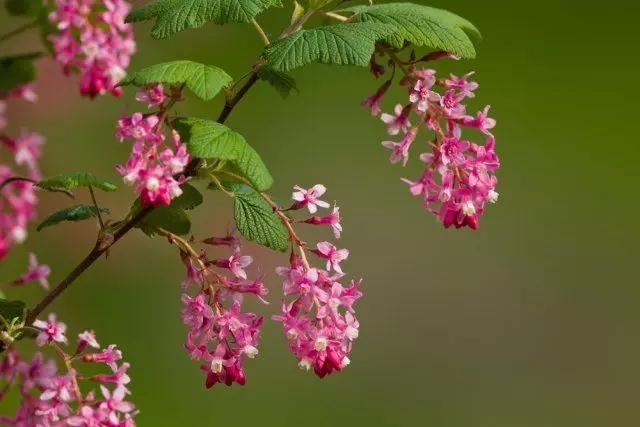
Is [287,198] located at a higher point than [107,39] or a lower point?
lower

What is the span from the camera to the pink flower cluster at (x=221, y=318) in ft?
2.70

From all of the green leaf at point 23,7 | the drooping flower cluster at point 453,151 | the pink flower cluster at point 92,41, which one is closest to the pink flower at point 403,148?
the drooping flower cluster at point 453,151

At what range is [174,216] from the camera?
874 mm

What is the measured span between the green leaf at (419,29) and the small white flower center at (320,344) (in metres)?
0.25

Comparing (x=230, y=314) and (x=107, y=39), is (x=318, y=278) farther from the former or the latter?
(x=107, y=39)

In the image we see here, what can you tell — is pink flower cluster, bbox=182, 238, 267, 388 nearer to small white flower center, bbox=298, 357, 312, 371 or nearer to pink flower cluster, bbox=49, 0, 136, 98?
small white flower center, bbox=298, 357, 312, 371

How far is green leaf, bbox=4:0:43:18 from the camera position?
1193 mm

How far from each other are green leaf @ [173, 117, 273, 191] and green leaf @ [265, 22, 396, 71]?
0.07 metres

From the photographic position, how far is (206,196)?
2887 mm

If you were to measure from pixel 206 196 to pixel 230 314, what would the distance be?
2088 millimetres

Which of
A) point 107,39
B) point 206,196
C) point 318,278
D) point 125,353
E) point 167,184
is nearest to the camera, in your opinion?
point 167,184

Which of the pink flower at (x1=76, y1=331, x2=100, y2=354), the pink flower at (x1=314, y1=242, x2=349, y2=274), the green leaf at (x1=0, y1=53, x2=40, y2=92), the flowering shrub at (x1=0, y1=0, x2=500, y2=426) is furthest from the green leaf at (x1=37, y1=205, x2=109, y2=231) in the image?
the green leaf at (x1=0, y1=53, x2=40, y2=92)

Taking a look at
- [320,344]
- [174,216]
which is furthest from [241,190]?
[320,344]

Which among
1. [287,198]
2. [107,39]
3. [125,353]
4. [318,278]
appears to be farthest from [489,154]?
[287,198]
